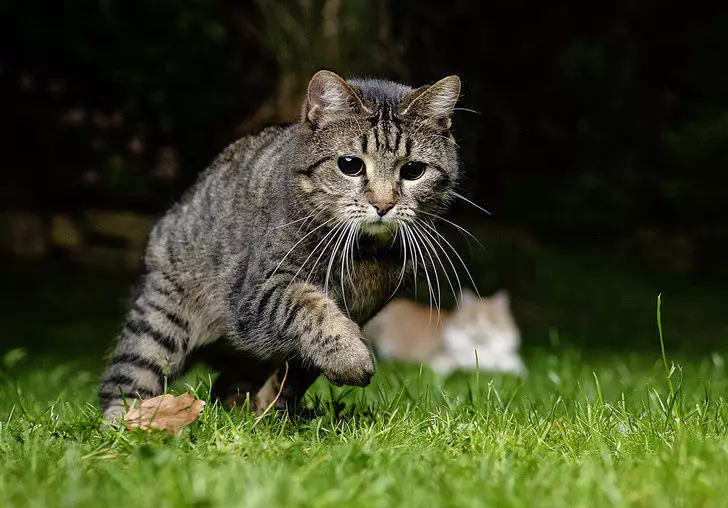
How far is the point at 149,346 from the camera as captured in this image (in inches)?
134

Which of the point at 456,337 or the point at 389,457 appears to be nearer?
the point at 389,457

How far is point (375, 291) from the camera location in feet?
10.1

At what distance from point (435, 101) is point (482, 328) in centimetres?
295

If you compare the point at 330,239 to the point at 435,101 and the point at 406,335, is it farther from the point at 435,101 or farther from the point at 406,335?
the point at 406,335

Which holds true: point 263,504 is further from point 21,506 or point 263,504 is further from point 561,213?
point 561,213

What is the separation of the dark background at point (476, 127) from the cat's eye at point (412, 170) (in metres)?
3.16

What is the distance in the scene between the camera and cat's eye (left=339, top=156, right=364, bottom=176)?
9.84ft

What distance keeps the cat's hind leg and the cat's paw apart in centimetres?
85

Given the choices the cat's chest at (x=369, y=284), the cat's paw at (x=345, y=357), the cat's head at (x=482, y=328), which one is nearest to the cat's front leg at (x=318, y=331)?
the cat's paw at (x=345, y=357)

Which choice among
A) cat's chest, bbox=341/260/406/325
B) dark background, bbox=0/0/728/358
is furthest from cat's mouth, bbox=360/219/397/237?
dark background, bbox=0/0/728/358

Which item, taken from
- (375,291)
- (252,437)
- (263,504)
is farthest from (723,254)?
(263,504)

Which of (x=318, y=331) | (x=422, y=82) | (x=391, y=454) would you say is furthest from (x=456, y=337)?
(x=391, y=454)

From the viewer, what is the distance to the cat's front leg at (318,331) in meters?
2.65

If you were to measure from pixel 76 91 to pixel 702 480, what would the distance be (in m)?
7.18
